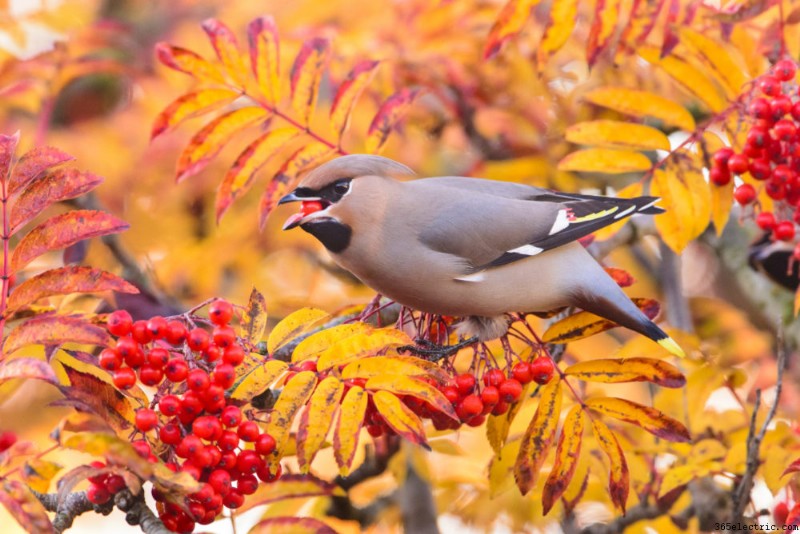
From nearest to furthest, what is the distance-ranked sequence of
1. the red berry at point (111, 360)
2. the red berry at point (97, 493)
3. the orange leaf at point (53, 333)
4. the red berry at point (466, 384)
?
1. the orange leaf at point (53, 333)
2. the red berry at point (97, 493)
3. the red berry at point (111, 360)
4. the red berry at point (466, 384)

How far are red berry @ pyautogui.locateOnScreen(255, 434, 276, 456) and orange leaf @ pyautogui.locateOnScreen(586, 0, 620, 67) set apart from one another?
1384 mm

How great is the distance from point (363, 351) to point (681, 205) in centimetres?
111

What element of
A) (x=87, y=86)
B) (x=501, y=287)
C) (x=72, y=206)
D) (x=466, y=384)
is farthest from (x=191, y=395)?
(x=87, y=86)

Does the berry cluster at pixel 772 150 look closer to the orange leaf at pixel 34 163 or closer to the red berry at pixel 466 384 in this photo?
the red berry at pixel 466 384

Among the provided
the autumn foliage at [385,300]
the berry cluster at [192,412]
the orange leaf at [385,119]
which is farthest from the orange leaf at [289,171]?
the berry cluster at [192,412]

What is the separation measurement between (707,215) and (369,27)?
7.07 feet

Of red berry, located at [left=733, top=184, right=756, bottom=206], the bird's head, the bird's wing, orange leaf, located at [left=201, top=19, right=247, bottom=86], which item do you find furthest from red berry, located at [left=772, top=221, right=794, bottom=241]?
orange leaf, located at [left=201, top=19, right=247, bottom=86]

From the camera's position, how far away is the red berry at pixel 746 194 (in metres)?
2.84

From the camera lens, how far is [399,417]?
6.86ft

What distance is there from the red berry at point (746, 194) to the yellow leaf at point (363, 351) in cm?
123

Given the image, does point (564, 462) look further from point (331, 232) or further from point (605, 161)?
point (605, 161)

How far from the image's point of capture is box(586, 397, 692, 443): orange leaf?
2.34 metres

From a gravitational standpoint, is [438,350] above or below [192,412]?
below

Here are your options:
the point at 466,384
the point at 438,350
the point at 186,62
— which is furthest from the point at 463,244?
the point at 186,62
